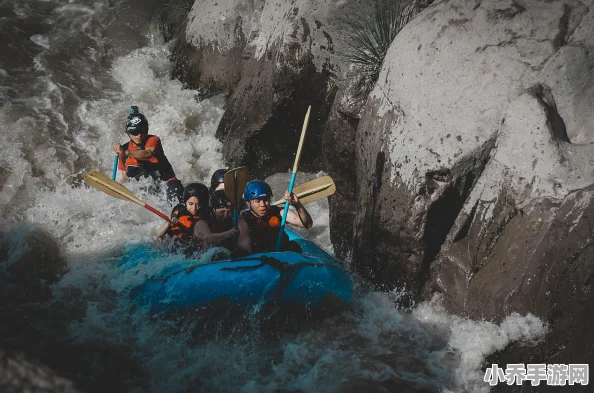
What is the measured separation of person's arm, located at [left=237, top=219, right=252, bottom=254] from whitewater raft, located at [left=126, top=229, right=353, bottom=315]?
11.3 inches

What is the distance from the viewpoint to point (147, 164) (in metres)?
6.27

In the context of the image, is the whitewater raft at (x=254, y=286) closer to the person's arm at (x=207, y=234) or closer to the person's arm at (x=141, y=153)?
the person's arm at (x=207, y=234)

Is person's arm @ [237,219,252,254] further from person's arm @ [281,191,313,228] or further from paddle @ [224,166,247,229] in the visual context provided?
person's arm @ [281,191,313,228]

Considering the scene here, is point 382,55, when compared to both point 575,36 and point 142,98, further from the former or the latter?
point 142,98

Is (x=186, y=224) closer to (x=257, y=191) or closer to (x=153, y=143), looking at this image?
(x=257, y=191)

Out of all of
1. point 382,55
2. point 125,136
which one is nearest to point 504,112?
point 382,55

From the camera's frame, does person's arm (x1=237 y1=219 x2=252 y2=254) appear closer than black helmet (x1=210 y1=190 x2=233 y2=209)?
Yes

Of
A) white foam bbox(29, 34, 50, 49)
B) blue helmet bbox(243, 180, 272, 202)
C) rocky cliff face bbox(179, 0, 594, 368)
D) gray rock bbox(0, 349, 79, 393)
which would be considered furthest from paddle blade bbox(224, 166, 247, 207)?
white foam bbox(29, 34, 50, 49)

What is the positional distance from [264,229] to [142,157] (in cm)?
214

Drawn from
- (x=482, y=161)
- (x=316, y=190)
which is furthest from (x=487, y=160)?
(x=316, y=190)

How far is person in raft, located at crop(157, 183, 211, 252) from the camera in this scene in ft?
15.8

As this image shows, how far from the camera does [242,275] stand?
4105 millimetres

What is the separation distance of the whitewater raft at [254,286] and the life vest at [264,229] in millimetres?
469

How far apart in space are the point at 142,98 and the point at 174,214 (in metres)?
3.79
